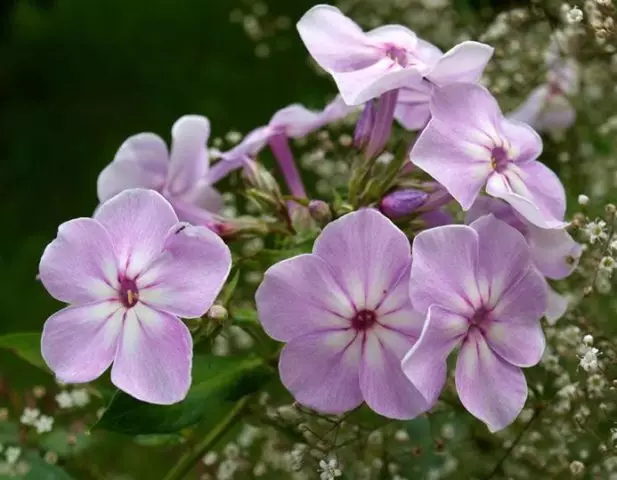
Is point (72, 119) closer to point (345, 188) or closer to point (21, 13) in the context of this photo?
point (21, 13)

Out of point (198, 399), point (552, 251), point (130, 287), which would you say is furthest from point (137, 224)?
point (552, 251)

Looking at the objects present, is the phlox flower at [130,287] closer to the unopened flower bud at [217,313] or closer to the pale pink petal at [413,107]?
the unopened flower bud at [217,313]

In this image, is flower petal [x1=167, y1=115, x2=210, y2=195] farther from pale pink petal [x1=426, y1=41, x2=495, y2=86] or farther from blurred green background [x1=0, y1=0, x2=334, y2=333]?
blurred green background [x1=0, y1=0, x2=334, y2=333]

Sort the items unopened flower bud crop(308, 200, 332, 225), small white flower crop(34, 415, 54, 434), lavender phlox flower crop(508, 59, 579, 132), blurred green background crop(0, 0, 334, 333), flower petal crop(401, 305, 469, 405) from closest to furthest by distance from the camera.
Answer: flower petal crop(401, 305, 469, 405) → unopened flower bud crop(308, 200, 332, 225) → small white flower crop(34, 415, 54, 434) → lavender phlox flower crop(508, 59, 579, 132) → blurred green background crop(0, 0, 334, 333)

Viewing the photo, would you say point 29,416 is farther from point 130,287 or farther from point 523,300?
point 523,300

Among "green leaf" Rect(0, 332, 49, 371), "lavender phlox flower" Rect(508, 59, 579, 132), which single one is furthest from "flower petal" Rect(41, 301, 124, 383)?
"lavender phlox flower" Rect(508, 59, 579, 132)

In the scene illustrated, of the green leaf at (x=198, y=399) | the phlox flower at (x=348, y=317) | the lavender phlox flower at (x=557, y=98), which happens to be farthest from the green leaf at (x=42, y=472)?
the lavender phlox flower at (x=557, y=98)

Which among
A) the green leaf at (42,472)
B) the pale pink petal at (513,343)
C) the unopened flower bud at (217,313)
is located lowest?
the green leaf at (42,472)
